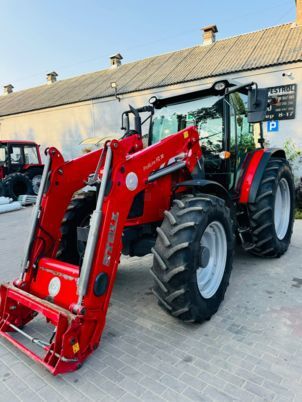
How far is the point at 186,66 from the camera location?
1598 centimetres

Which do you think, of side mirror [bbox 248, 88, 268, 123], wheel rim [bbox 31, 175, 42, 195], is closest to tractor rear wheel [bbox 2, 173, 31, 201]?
wheel rim [bbox 31, 175, 42, 195]

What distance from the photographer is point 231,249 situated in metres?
3.12

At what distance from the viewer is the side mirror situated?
137 inches

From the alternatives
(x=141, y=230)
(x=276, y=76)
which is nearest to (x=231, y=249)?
(x=141, y=230)

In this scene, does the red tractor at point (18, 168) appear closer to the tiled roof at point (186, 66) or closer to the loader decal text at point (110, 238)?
the tiled roof at point (186, 66)

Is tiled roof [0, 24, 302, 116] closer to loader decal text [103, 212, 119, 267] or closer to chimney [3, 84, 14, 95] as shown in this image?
chimney [3, 84, 14, 95]

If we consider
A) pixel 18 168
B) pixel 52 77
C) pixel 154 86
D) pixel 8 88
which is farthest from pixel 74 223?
pixel 8 88

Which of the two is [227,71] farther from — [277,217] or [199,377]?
[199,377]

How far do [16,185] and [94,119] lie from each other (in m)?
8.63

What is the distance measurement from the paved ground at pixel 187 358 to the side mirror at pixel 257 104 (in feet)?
6.36

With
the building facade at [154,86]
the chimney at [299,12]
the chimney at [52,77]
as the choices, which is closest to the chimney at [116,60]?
the building facade at [154,86]

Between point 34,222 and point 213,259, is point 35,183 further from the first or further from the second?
point 213,259

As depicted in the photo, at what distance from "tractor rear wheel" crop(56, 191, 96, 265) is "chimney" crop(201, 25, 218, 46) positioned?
55.1ft

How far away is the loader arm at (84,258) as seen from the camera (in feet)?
7.22
